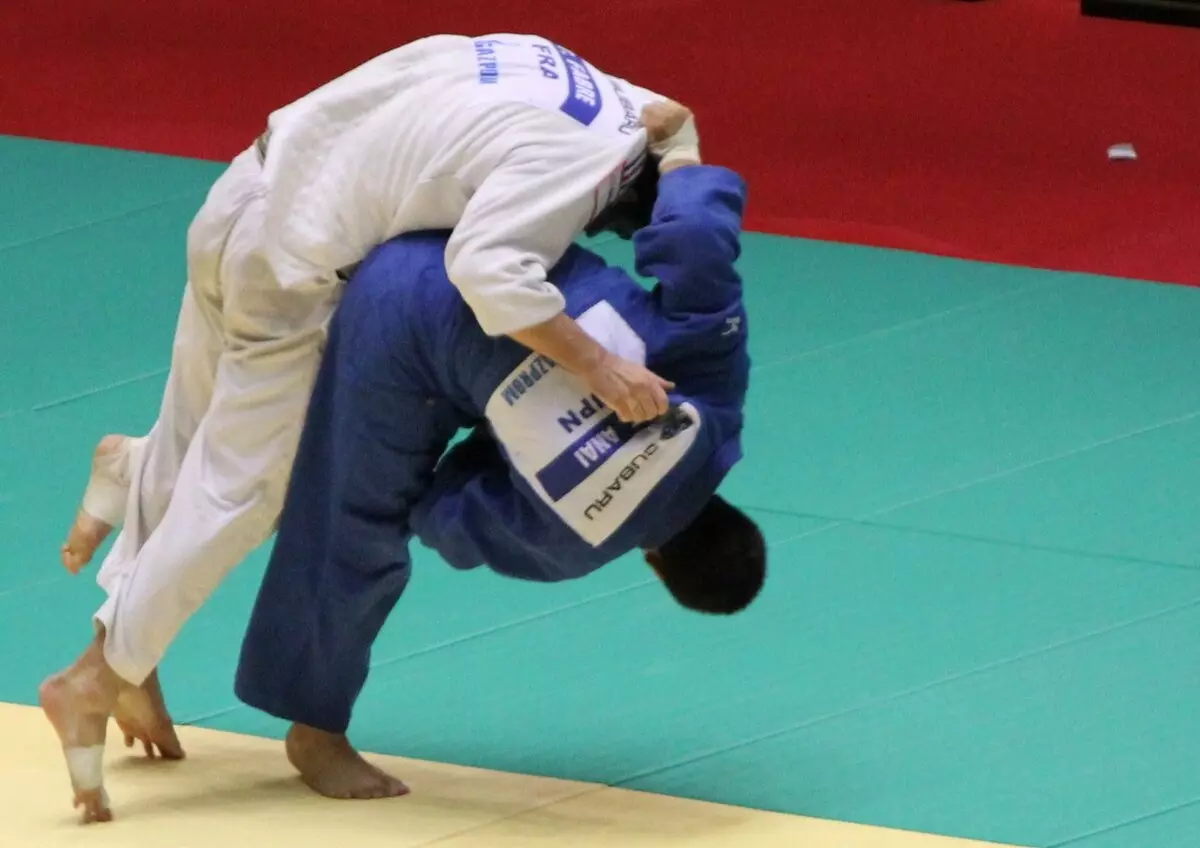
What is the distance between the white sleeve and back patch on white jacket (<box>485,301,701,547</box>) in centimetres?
13

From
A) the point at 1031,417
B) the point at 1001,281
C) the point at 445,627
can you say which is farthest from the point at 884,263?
the point at 445,627

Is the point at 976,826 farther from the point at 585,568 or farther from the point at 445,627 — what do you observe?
the point at 445,627

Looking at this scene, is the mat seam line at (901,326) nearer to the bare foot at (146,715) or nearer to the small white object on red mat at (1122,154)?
the small white object on red mat at (1122,154)

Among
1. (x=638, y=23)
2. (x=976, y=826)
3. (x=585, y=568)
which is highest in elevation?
(x=585, y=568)

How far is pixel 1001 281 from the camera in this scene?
602cm

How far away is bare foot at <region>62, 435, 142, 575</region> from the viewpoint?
3.89 m

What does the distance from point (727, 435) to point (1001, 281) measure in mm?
2583

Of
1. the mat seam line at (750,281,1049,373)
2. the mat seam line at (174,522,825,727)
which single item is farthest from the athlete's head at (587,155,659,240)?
the mat seam line at (750,281,1049,373)

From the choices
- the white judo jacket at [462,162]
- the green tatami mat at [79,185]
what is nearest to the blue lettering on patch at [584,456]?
the white judo jacket at [462,162]

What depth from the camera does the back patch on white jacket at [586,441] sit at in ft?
11.5

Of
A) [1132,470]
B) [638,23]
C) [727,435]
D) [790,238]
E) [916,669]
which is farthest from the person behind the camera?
[638,23]

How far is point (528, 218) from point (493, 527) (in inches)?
19.3

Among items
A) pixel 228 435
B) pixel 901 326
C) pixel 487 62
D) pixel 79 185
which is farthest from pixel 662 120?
pixel 79 185

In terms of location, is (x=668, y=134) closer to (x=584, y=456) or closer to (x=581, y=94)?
(x=581, y=94)
